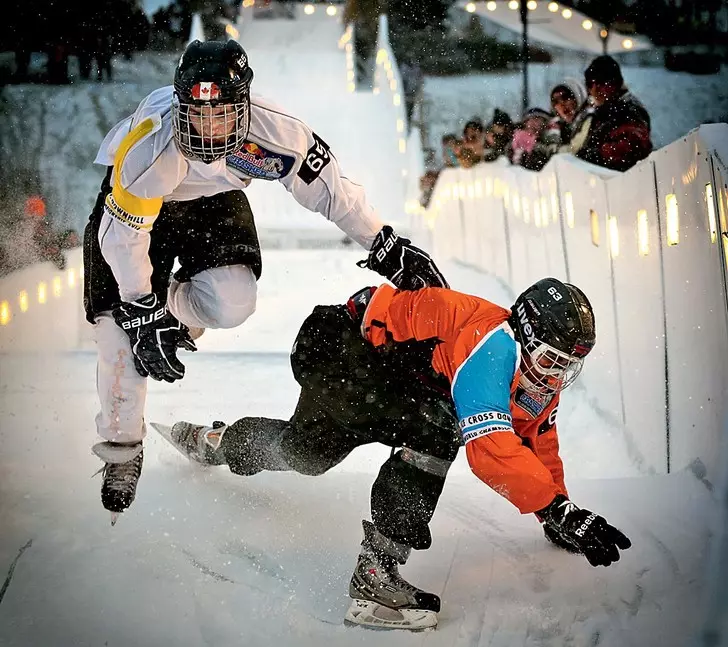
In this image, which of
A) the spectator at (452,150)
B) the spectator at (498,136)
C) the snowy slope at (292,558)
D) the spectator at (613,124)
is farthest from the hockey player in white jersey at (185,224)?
the spectator at (452,150)

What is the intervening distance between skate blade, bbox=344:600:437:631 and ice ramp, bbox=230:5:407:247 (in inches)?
305

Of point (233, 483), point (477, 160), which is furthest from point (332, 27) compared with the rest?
point (233, 483)

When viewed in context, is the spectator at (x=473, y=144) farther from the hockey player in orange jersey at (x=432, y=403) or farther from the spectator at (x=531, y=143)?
the hockey player in orange jersey at (x=432, y=403)

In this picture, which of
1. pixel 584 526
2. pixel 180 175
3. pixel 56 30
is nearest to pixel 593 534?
pixel 584 526

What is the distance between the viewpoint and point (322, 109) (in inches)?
442

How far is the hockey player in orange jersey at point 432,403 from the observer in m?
2.63

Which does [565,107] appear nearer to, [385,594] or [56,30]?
[56,30]

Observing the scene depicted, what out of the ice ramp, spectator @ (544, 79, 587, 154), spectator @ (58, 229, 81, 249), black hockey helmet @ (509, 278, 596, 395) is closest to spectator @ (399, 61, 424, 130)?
the ice ramp

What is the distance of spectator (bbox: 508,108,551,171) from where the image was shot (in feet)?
20.9

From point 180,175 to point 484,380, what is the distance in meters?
1.12

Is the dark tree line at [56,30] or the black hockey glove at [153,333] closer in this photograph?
the black hockey glove at [153,333]

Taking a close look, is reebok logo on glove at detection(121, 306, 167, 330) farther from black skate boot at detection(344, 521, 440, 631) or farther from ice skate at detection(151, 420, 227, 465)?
black skate boot at detection(344, 521, 440, 631)

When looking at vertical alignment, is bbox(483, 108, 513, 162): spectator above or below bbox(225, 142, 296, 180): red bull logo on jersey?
below

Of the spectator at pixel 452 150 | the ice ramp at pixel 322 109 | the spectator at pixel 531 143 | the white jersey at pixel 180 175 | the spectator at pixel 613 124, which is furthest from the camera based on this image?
the ice ramp at pixel 322 109
